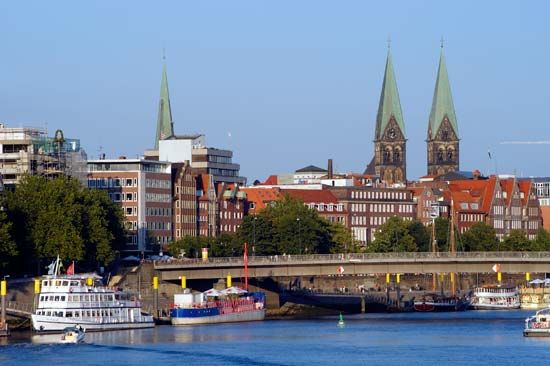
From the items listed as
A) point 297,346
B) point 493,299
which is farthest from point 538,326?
point 493,299

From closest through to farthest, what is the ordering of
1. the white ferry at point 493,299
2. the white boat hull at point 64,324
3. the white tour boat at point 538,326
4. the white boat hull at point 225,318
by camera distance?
1. the white tour boat at point 538,326
2. the white boat hull at point 64,324
3. the white boat hull at point 225,318
4. the white ferry at point 493,299

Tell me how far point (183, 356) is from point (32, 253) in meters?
43.6

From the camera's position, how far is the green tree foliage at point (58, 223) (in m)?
166

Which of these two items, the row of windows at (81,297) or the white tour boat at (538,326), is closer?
the white tour boat at (538,326)

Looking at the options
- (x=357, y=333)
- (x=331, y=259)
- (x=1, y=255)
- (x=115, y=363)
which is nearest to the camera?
(x=115, y=363)

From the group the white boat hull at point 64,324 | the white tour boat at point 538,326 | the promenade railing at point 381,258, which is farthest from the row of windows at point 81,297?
the white tour boat at point 538,326

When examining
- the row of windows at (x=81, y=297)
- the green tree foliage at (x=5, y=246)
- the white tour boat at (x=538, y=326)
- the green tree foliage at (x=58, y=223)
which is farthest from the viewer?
the green tree foliage at (x=58, y=223)

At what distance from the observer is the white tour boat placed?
14012 centimetres

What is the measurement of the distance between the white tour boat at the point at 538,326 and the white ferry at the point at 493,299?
1968 inches

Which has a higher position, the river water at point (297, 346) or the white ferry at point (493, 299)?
the white ferry at point (493, 299)

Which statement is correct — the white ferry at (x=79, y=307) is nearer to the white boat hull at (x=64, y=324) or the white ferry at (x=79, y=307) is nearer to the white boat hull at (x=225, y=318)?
the white boat hull at (x=64, y=324)

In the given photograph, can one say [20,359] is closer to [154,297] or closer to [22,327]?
[22,327]

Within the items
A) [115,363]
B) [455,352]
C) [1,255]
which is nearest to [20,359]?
[115,363]

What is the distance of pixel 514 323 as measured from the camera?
519ft
